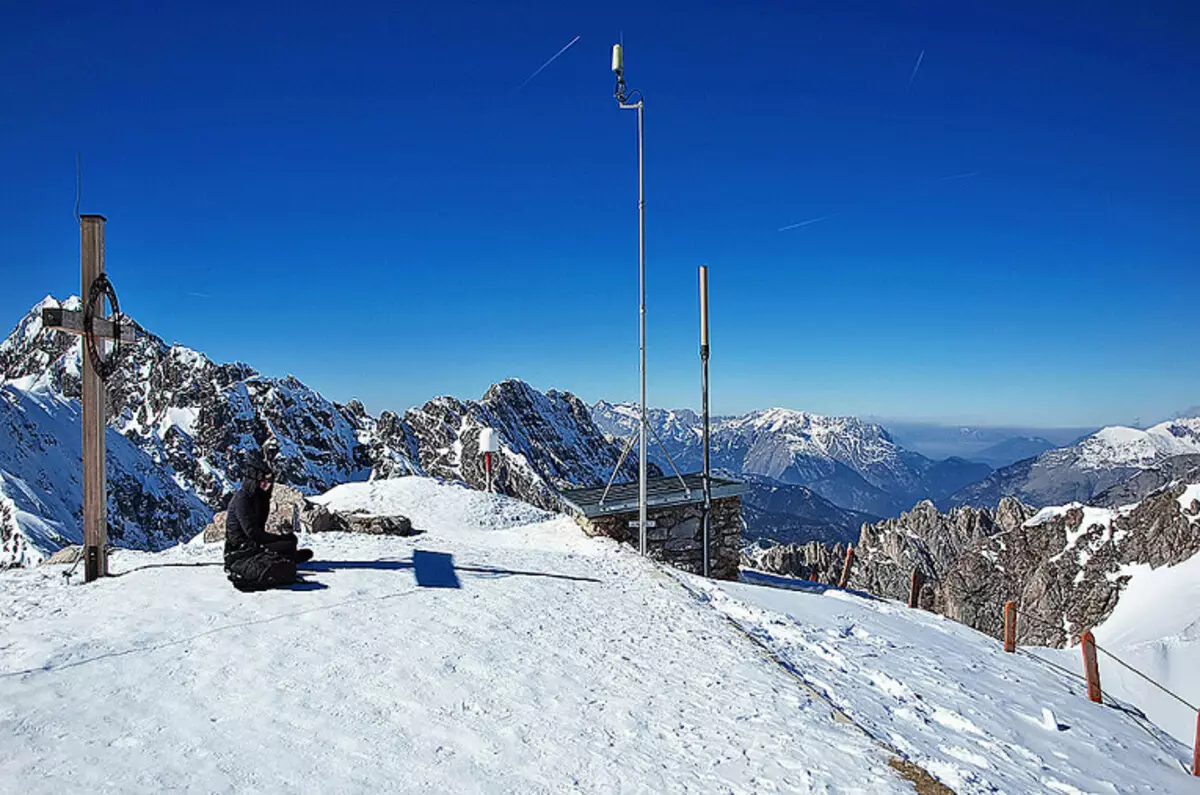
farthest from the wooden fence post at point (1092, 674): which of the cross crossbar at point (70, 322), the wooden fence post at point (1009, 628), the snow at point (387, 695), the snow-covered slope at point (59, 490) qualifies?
the snow-covered slope at point (59, 490)

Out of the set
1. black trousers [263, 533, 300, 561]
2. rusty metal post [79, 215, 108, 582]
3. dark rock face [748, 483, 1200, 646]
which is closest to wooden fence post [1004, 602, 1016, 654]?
black trousers [263, 533, 300, 561]

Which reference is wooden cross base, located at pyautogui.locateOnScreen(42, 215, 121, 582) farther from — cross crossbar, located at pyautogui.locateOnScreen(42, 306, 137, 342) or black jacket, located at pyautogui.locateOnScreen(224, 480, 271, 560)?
black jacket, located at pyautogui.locateOnScreen(224, 480, 271, 560)

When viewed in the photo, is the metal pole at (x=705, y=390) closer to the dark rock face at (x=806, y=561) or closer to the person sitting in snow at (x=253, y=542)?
the person sitting in snow at (x=253, y=542)

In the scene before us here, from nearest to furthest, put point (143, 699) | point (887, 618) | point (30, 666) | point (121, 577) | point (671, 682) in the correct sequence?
point (143, 699), point (30, 666), point (671, 682), point (121, 577), point (887, 618)

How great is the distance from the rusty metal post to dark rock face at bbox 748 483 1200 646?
267 feet

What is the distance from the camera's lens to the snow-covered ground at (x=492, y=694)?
560 cm

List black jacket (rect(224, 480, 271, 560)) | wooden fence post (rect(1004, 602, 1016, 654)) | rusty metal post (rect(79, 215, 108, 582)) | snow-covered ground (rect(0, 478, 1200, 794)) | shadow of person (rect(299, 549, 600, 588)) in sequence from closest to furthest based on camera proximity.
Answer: snow-covered ground (rect(0, 478, 1200, 794)) < black jacket (rect(224, 480, 271, 560)) < rusty metal post (rect(79, 215, 108, 582)) < shadow of person (rect(299, 549, 600, 588)) < wooden fence post (rect(1004, 602, 1016, 654))

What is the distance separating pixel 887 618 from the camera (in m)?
13.7

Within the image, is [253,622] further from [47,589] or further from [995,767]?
[995,767]

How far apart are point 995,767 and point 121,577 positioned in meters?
11.2

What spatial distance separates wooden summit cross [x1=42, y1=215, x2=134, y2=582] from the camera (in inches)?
385

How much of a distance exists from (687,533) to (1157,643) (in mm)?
58329

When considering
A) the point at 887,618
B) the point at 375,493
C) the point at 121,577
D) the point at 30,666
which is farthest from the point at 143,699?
the point at 375,493

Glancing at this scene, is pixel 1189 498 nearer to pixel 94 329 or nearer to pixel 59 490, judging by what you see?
pixel 94 329
